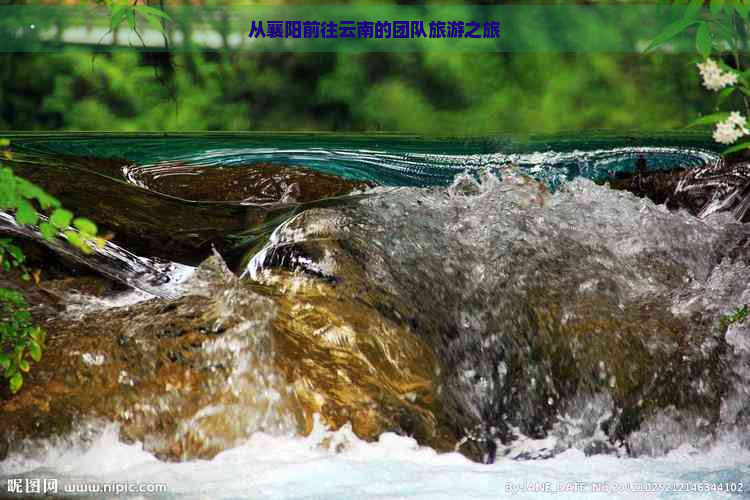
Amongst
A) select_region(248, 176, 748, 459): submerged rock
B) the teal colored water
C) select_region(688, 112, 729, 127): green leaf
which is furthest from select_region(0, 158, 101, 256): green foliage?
the teal colored water

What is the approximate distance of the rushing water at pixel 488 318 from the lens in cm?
124

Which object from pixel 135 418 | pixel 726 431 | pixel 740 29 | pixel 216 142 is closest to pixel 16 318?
pixel 135 418

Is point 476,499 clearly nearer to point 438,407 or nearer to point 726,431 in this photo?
point 438,407

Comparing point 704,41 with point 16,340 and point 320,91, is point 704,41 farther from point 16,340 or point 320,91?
point 320,91

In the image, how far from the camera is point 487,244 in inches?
65.3

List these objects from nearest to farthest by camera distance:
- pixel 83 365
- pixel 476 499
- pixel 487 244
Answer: pixel 476 499 < pixel 83 365 < pixel 487 244

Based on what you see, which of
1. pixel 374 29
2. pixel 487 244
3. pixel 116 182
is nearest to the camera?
pixel 487 244

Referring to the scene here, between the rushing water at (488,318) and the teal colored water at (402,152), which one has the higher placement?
the teal colored water at (402,152)

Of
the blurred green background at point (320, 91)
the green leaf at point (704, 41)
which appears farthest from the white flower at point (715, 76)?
the blurred green background at point (320, 91)

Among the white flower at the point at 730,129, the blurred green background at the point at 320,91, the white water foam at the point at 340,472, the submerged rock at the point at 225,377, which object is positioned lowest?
the white water foam at the point at 340,472

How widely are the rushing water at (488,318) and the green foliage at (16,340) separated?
0.12 m

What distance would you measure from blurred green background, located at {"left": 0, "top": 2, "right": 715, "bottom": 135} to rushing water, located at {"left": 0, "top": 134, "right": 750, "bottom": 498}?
1.31m

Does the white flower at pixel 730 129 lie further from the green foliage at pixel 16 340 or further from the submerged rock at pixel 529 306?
the green foliage at pixel 16 340

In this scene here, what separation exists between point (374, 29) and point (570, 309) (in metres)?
2.08
